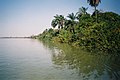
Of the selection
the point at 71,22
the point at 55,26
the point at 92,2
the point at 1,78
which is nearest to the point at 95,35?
the point at 92,2

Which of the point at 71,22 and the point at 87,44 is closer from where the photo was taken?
the point at 87,44

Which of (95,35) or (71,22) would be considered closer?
(95,35)

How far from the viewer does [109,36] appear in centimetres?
3344

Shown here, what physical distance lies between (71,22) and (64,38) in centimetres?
1338

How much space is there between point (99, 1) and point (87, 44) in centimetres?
1863

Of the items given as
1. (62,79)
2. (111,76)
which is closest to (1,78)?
(62,79)

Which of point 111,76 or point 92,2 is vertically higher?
point 92,2

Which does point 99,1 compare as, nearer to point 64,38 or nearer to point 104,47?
point 64,38

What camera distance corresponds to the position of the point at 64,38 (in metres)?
65.9

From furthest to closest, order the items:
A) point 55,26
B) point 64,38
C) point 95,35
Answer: point 55,26, point 64,38, point 95,35

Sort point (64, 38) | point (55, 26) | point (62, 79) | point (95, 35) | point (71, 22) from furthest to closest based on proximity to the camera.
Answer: point (55, 26), point (71, 22), point (64, 38), point (95, 35), point (62, 79)

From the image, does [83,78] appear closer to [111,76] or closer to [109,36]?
[111,76]

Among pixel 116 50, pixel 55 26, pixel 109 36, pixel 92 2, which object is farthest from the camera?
pixel 55 26

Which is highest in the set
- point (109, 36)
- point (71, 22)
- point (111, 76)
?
point (71, 22)
